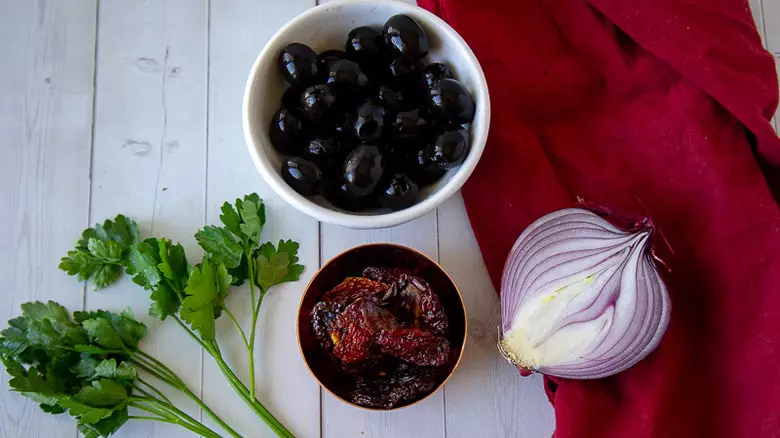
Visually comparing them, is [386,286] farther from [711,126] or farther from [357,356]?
[711,126]

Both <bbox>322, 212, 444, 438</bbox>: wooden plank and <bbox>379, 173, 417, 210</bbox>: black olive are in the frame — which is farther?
<bbox>322, 212, 444, 438</bbox>: wooden plank

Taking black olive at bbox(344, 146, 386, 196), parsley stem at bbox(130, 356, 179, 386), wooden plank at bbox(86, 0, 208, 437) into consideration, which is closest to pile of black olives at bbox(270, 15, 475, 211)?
black olive at bbox(344, 146, 386, 196)

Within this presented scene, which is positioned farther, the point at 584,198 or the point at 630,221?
the point at 584,198

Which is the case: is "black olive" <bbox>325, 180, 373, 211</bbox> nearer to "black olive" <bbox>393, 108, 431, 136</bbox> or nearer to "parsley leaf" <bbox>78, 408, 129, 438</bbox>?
"black olive" <bbox>393, 108, 431, 136</bbox>

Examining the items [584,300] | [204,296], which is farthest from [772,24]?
[204,296]

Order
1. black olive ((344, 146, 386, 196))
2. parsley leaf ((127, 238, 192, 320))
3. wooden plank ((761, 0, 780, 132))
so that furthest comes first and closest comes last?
wooden plank ((761, 0, 780, 132)) → parsley leaf ((127, 238, 192, 320)) → black olive ((344, 146, 386, 196))

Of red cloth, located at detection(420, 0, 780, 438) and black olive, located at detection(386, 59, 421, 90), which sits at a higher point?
black olive, located at detection(386, 59, 421, 90)

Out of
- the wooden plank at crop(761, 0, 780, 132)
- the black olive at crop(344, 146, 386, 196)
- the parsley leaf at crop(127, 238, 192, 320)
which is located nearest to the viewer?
the black olive at crop(344, 146, 386, 196)

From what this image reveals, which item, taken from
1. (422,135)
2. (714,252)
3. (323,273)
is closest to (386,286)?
(323,273)

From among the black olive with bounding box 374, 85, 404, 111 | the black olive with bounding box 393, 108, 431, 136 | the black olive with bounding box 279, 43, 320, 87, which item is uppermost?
the black olive with bounding box 279, 43, 320, 87
